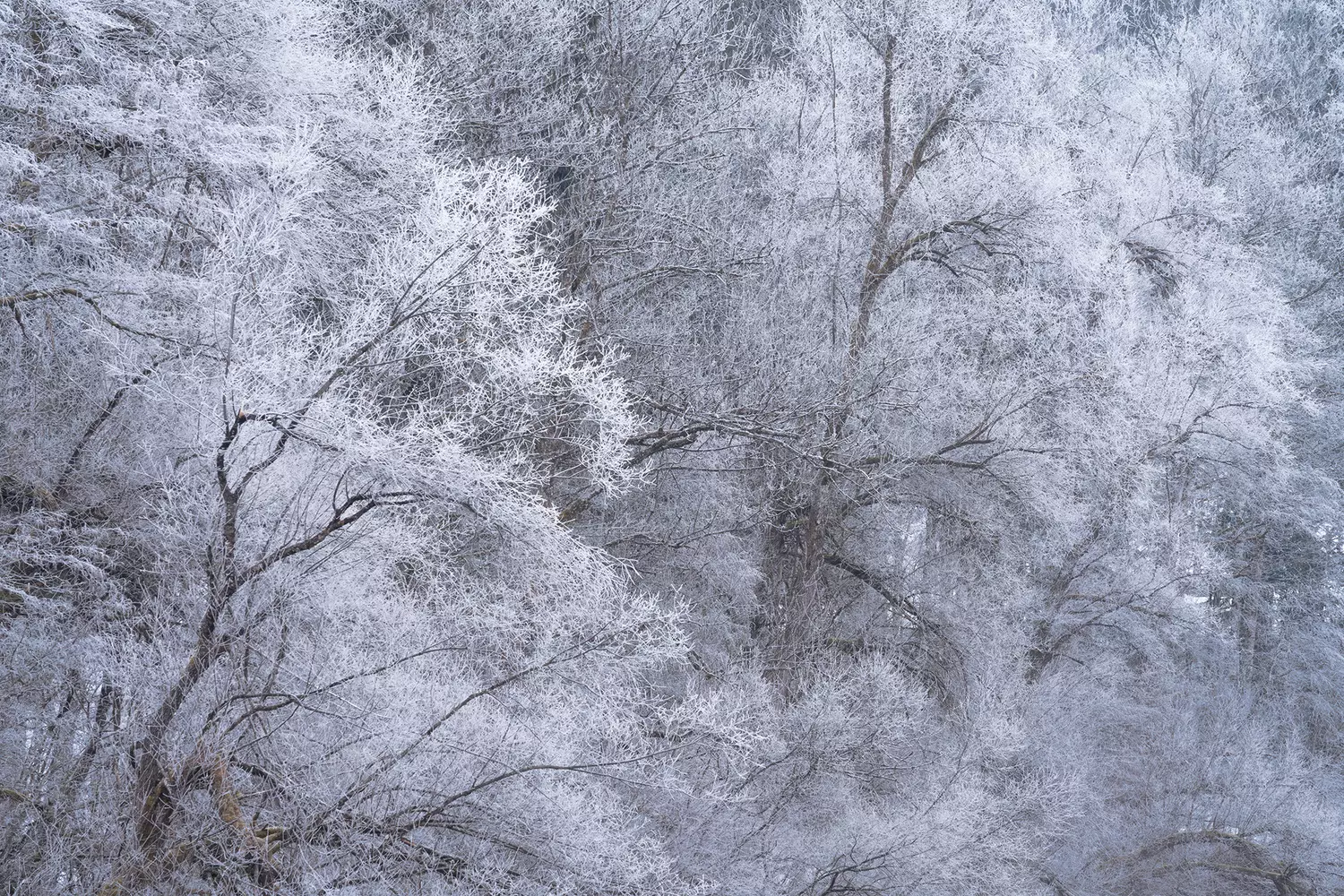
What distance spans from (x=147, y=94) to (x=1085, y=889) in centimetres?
990

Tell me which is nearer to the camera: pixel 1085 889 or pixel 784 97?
pixel 1085 889

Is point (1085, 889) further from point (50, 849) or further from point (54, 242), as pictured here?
point (54, 242)

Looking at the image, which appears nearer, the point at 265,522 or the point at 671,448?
the point at 265,522

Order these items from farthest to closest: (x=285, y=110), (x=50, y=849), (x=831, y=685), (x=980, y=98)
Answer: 1. (x=980, y=98)
2. (x=831, y=685)
3. (x=285, y=110)
4. (x=50, y=849)

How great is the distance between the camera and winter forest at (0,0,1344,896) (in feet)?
22.7

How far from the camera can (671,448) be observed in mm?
11625

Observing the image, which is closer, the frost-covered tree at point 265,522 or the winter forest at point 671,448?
the frost-covered tree at point 265,522

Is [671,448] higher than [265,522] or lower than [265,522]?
higher

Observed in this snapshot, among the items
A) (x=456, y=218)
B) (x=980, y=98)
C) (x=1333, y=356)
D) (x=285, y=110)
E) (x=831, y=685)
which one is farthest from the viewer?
(x=1333, y=356)

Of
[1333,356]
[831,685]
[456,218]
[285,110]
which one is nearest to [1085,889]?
[831,685]

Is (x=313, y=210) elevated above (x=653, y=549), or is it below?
above

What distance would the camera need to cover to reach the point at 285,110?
9.17 m

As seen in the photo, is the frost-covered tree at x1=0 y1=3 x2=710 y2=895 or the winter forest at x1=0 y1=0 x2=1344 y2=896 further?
the winter forest at x1=0 y1=0 x2=1344 y2=896

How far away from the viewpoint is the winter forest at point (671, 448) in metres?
6.91
